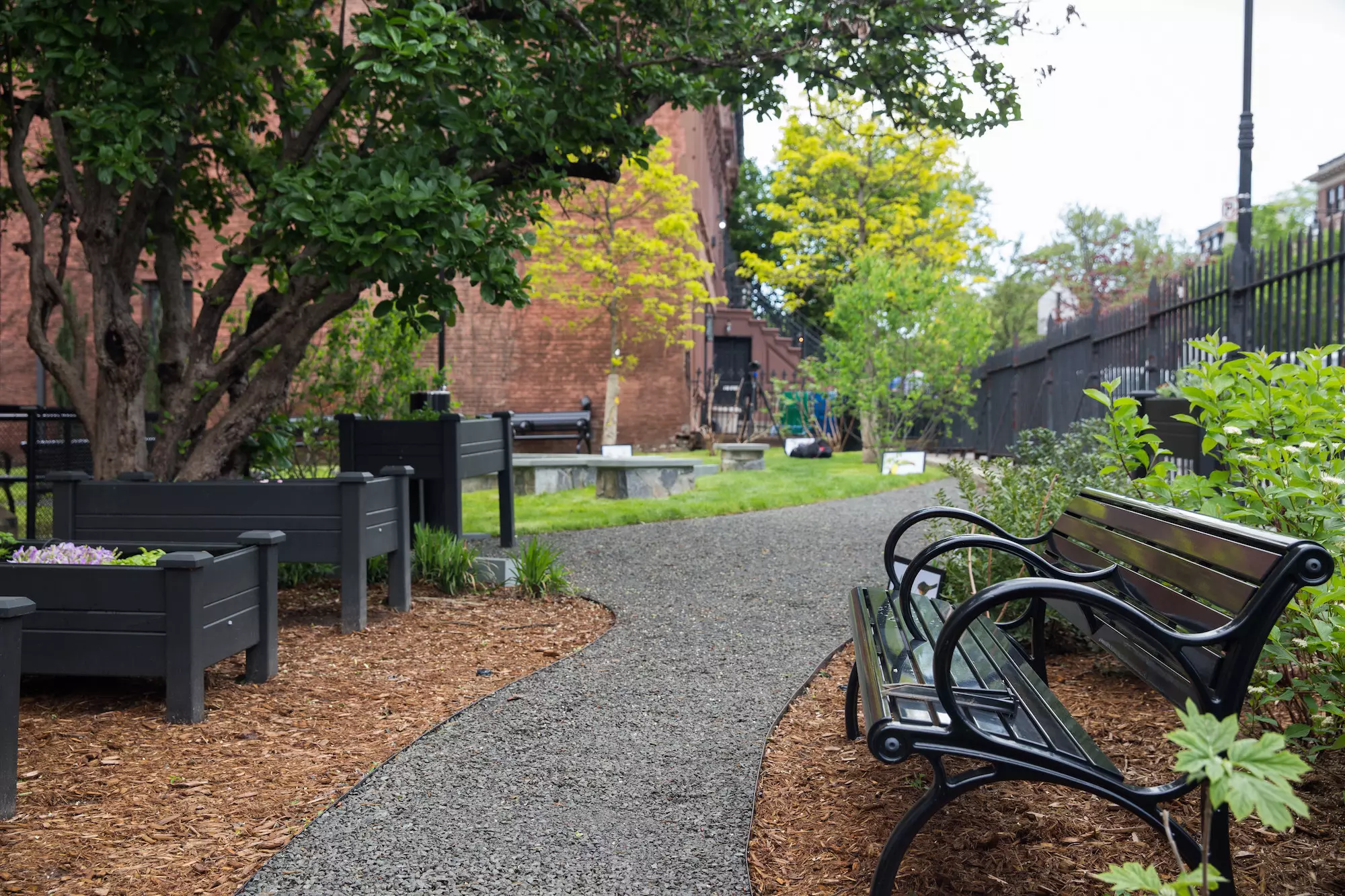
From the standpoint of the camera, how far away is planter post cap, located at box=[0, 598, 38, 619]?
307 cm

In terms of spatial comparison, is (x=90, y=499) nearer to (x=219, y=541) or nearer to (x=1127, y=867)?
(x=219, y=541)

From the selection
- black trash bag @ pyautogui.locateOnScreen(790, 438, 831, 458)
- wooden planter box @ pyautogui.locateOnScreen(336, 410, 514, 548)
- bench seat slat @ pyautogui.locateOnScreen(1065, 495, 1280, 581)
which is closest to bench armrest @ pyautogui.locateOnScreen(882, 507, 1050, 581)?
bench seat slat @ pyautogui.locateOnScreen(1065, 495, 1280, 581)

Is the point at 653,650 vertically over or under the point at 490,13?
under

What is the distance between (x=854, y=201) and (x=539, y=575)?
2759 centimetres

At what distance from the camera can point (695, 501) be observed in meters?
11.7

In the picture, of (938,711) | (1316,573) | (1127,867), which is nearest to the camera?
(1127,867)

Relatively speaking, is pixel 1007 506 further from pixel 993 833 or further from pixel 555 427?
pixel 555 427

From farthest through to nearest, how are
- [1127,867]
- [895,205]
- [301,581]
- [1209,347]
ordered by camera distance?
[895,205]
[301,581]
[1209,347]
[1127,867]

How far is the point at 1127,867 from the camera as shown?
1667 mm

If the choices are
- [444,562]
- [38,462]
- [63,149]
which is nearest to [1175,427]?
[444,562]

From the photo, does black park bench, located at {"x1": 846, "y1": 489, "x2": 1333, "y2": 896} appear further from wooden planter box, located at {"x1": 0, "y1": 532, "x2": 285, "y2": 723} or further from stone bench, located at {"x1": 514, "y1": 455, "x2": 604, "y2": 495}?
stone bench, located at {"x1": 514, "y1": 455, "x2": 604, "y2": 495}

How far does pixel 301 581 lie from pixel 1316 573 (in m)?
6.36

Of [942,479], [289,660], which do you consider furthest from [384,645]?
[942,479]

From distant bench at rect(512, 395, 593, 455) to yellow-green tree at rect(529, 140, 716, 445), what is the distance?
45cm
